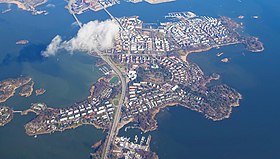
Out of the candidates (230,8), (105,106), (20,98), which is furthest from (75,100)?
(230,8)

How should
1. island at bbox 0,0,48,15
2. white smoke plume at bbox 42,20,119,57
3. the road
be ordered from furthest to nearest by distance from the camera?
island at bbox 0,0,48,15, white smoke plume at bbox 42,20,119,57, the road

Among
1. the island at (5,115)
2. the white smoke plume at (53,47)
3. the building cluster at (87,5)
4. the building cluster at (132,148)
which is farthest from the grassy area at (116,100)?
the building cluster at (87,5)

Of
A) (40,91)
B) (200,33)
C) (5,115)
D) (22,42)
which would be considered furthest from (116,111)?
(200,33)

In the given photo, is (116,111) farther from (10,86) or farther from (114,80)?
(10,86)

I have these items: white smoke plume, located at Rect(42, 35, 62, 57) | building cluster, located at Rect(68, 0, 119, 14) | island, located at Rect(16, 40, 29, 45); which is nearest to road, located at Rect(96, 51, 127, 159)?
white smoke plume, located at Rect(42, 35, 62, 57)

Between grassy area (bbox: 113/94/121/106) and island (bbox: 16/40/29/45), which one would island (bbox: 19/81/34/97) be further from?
island (bbox: 16/40/29/45)

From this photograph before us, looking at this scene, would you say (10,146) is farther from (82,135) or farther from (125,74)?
(125,74)
